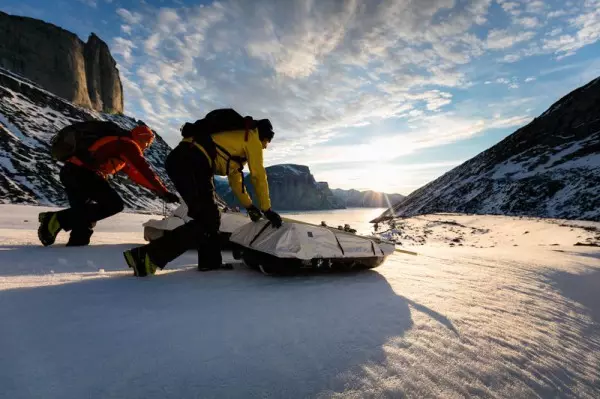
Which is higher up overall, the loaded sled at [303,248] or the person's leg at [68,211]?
Result: the person's leg at [68,211]

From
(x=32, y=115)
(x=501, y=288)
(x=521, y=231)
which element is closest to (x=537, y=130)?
(x=521, y=231)

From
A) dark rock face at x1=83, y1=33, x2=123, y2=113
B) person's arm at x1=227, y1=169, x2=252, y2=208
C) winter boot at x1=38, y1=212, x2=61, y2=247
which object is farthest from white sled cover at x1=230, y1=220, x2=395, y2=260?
dark rock face at x1=83, y1=33, x2=123, y2=113

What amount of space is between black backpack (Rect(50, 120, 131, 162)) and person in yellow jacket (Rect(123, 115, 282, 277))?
2206 millimetres

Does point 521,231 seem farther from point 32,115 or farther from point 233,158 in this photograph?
point 32,115

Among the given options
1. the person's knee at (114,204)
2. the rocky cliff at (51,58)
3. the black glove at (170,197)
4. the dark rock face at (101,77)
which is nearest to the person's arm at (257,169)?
the black glove at (170,197)

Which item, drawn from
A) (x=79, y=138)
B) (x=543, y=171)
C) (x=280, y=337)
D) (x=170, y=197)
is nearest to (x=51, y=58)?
(x=79, y=138)

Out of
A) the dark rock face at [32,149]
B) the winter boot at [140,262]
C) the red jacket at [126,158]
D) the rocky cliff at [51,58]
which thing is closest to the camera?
the winter boot at [140,262]

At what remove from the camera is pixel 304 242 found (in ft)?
11.5

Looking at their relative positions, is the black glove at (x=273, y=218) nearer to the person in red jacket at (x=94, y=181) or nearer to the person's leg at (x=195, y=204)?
the person's leg at (x=195, y=204)

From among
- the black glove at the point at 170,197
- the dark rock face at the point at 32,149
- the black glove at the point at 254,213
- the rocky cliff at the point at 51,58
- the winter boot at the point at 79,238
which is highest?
the rocky cliff at the point at 51,58

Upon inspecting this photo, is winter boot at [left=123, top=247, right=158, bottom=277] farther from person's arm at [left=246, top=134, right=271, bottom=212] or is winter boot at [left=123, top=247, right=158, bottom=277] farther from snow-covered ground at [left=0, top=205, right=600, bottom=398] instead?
person's arm at [left=246, top=134, right=271, bottom=212]

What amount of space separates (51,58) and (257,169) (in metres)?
110

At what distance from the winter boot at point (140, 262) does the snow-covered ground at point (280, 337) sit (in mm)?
216

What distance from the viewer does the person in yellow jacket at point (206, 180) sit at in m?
3.47
